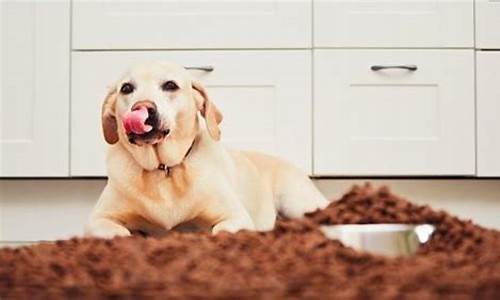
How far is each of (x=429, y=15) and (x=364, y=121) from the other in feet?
0.92

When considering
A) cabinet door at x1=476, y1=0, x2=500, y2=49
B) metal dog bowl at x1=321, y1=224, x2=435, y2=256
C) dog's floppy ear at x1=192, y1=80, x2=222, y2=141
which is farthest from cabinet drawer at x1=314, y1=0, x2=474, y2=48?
metal dog bowl at x1=321, y1=224, x2=435, y2=256

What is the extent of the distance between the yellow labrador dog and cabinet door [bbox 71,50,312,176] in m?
0.41

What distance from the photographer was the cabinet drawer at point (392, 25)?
182 centimetres

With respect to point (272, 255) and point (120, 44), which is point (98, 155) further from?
point (272, 255)

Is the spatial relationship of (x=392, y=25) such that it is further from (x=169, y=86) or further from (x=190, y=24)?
(x=169, y=86)

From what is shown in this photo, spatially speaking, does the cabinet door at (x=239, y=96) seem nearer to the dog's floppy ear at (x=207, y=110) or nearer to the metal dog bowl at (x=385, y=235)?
the dog's floppy ear at (x=207, y=110)

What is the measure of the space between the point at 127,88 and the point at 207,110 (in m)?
0.14

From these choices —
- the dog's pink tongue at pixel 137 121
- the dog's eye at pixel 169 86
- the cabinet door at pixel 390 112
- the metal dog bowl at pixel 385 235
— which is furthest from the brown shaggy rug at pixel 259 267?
the cabinet door at pixel 390 112

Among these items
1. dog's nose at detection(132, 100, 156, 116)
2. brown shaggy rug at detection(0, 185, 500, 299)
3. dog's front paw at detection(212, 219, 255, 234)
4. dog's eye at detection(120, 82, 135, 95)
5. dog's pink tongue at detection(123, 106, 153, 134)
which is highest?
dog's eye at detection(120, 82, 135, 95)

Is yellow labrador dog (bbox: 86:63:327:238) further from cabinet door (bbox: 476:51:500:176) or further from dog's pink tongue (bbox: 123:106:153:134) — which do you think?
cabinet door (bbox: 476:51:500:176)

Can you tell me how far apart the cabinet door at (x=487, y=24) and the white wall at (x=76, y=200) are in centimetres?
32

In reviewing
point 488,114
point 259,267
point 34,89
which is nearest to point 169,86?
point 34,89

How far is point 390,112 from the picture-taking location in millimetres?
1823

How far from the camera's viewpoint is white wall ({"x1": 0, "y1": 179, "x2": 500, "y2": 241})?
1.88 meters
